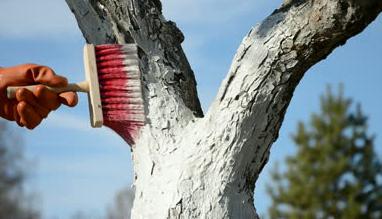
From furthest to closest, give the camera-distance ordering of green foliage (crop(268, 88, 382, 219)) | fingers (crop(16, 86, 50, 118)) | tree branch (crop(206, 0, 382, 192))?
1. green foliage (crop(268, 88, 382, 219))
2. fingers (crop(16, 86, 50, 118))
3. tree branch (crop(206, 0, 382, 192))

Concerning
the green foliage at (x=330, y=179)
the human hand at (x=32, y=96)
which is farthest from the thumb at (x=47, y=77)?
the green foliage at (x=330, y=179)

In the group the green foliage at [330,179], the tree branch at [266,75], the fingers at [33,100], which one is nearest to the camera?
the tree branch at [266,75]

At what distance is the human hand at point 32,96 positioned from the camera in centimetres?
202

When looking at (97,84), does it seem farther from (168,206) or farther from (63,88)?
(168,206)

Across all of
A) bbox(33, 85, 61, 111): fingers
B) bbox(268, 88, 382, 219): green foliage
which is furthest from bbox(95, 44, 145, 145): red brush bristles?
bbox(268, 88, 382, 219): green foliage

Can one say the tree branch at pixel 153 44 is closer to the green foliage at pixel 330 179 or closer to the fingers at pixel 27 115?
the fingers at pixel 27 115

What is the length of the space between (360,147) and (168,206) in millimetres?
9572

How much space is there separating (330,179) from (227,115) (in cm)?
910

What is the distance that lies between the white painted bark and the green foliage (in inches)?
346

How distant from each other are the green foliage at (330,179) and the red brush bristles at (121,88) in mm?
8805

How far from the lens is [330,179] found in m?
10.7

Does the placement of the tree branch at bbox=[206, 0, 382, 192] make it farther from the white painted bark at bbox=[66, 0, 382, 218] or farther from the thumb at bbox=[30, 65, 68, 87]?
the thumb at bbox=[30, 65, 68, 87]

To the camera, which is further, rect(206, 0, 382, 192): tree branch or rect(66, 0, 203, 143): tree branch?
rect(66, 0, 203, 143): tree branch

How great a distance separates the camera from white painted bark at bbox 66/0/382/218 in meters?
1.87
